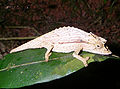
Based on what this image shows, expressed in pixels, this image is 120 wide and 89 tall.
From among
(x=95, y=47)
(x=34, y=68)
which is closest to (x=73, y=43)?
(x=95, y=47)

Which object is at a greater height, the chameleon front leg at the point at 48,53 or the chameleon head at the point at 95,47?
the chameleon head at the point at 95,47

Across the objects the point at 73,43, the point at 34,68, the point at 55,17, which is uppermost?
the point at 73,43

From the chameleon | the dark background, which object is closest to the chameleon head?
the chameleon

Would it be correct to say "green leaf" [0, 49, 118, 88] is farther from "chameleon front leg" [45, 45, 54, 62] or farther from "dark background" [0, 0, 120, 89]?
"dark background" [0, 0, 120, 89]

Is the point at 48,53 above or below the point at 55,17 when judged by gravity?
above

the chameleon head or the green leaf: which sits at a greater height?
the chameleon head

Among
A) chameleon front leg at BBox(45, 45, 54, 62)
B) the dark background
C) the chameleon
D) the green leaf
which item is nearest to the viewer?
the green leaf

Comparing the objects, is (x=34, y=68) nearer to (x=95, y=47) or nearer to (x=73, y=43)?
(x=73, y=43)

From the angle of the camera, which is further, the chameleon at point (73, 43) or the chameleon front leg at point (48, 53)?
the chameleon at point (73, 43)

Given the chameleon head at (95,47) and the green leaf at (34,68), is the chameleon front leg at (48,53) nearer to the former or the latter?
the green leaf at (34,68)

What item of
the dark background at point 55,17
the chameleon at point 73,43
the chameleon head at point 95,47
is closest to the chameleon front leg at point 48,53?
the chameleon at point 73,43
